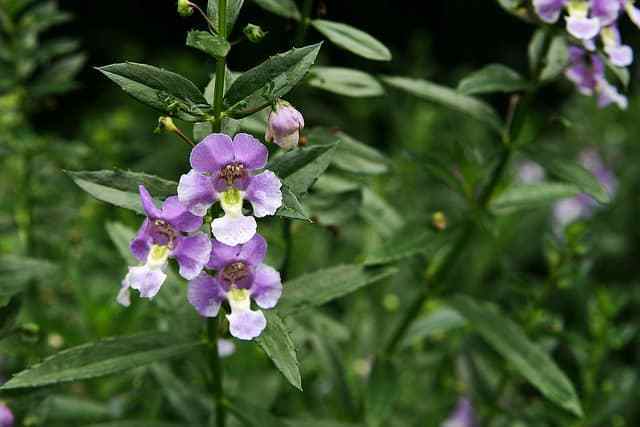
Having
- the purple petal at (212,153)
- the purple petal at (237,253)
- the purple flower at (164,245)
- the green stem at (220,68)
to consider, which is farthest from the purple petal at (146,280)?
the green stem at (220,68)

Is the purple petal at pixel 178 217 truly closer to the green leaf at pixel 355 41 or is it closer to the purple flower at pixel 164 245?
the purple flower at pixel 164 245

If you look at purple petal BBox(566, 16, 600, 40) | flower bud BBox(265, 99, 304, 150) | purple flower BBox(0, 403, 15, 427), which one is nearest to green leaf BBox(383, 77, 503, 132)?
purple petal BBox(566, 16, 600, 40)

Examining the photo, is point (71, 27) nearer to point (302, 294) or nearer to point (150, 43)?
point (150, 43)

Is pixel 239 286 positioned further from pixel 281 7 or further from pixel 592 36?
pixel 592 36

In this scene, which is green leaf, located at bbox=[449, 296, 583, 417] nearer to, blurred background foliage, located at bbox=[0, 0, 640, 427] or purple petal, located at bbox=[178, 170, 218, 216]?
blurred background foliage, located at bbox=[0, 0, 640, 427]

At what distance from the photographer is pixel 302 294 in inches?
82.1

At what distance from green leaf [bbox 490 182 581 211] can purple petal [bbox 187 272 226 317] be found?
1071mm

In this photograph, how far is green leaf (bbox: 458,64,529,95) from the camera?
2.27 metres

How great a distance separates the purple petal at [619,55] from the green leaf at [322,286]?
764 mm

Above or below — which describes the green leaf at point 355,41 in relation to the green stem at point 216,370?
above

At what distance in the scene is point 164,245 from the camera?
1702 mm

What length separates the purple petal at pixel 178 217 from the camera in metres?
1.64

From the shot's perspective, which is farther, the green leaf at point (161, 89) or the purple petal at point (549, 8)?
the purple petal at point (549, 8)

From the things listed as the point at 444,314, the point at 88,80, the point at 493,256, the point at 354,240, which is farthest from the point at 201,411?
the point at 88,80
